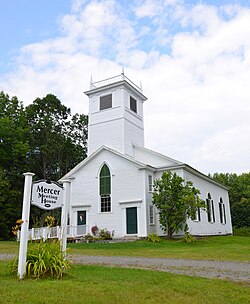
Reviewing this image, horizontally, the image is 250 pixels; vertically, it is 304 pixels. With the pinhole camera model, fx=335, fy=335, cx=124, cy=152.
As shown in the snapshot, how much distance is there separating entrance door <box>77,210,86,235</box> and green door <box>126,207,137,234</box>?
361 cm

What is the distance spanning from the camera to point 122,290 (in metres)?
6.02

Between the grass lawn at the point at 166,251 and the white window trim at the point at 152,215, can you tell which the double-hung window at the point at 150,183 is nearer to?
the white window trim at the point at 152,215

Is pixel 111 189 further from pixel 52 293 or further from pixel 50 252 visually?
pixel 52 293

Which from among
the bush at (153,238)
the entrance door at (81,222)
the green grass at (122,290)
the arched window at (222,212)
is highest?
the arched window at (222,212)

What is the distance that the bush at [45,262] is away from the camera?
7.29 m

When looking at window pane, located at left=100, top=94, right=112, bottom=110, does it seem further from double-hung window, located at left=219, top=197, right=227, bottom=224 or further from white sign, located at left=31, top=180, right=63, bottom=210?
white sign, located at left=31, top=180, right=63, bottom=210

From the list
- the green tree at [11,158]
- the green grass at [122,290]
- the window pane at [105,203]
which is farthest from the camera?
the green tree at [11,158]

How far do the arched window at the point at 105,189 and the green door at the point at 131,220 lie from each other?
1715 millimetres

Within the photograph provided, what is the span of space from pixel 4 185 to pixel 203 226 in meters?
17.6

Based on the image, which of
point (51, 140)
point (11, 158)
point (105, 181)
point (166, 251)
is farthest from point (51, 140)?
point (166, 251)

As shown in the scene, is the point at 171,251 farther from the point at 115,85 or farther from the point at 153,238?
the point at 115,85

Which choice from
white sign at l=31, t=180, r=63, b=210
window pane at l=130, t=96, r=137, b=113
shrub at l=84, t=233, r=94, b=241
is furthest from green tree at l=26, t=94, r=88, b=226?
white sign at l=31, t=180, r=63, b=210

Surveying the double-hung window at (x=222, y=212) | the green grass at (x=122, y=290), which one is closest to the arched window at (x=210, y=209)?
the double-hung window at (x=222, y=212)

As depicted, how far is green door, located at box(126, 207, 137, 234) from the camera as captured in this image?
2350 centimetres
